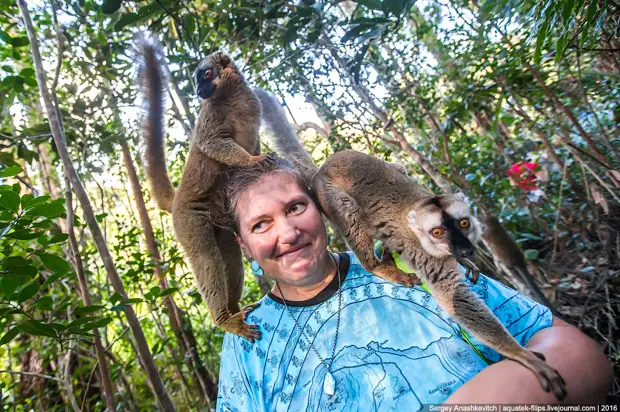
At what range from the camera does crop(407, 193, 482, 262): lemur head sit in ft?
5.84

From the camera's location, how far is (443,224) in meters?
1.82

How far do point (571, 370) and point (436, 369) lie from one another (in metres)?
0.46

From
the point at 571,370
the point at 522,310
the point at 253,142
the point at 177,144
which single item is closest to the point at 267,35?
the point at 253,142

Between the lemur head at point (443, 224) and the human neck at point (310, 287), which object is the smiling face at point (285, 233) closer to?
the human neck at point (310, 287)

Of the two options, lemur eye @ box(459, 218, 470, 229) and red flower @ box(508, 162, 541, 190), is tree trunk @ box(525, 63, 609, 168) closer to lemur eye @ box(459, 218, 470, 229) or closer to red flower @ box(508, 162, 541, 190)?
red flower @ box(508, 162, 541, 190)

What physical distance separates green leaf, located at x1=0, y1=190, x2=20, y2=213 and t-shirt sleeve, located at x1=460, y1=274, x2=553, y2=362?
1.89 meters

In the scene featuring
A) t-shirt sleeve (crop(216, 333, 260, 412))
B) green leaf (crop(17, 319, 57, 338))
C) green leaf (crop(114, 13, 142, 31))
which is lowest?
t-shirt sleeve (crop(216, 333, 260, 412))

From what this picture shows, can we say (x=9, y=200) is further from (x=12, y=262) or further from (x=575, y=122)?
(x=575, y=122)

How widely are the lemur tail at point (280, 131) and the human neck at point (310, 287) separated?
0.76 metres

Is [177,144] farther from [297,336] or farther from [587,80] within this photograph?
[587,80]

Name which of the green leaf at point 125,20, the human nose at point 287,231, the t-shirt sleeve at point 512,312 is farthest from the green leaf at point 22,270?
the t-shirt sleeve at point 512,312

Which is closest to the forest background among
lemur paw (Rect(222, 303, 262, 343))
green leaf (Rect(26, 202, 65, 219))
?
green leaf (Rect(26, 202, 65, 219))

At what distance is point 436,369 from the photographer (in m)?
1.44

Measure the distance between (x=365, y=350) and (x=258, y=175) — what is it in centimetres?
99
